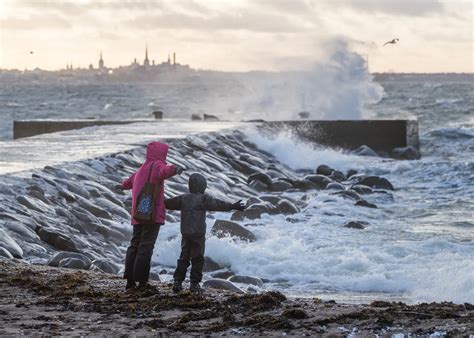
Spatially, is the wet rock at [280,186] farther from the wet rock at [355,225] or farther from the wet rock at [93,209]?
the wet rock at [93,209]

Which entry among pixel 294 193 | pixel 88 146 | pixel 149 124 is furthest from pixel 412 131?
pixel 88 146

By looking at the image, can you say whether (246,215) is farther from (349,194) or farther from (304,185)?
(304,185)

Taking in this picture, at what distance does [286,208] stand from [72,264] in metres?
6.97

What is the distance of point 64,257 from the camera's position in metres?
10.0

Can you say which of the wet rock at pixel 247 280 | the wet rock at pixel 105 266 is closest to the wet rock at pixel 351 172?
the wet rock at pixel 247 280

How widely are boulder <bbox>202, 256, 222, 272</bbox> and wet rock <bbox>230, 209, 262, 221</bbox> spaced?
3.42 meters

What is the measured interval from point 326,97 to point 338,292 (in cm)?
3415

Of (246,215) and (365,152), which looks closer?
(246,215)

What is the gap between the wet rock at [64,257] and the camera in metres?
9.88

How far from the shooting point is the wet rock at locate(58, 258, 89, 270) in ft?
32.4

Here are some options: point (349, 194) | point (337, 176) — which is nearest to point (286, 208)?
point (349, 194)

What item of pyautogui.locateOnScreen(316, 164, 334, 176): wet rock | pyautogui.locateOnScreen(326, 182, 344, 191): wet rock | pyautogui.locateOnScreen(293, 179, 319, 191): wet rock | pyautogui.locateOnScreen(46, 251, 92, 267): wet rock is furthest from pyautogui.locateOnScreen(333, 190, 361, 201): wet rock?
pyautogui.locateOnScreen(46, 251, 92, 267): wet rock

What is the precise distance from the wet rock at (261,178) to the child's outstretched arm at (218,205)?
41.0 ft

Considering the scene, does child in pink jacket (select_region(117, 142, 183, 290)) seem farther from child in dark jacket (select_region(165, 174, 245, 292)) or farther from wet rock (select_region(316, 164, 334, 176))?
wet rock (select_region(316, 164, 334, 176))
